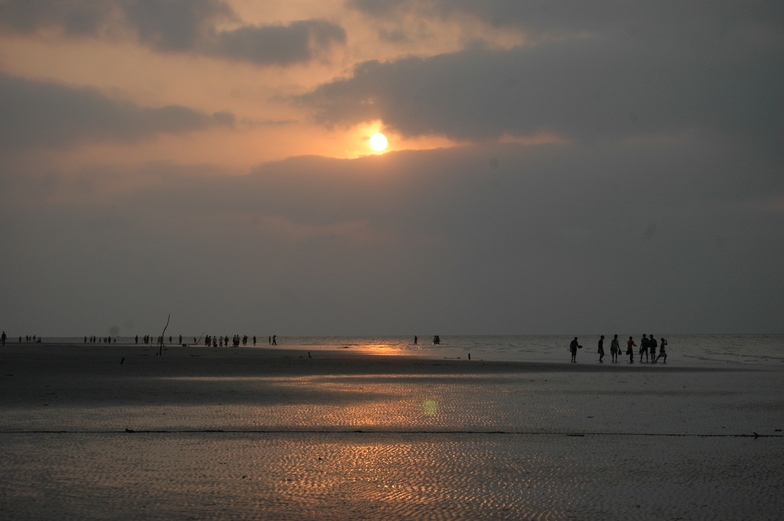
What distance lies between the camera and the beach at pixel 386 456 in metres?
7.98

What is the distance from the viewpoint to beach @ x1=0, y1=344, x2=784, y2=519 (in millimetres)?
7977

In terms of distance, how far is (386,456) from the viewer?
1112cm

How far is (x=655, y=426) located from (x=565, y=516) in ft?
27.7

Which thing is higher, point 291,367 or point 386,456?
point 386,456

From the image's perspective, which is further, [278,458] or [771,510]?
[278,458]

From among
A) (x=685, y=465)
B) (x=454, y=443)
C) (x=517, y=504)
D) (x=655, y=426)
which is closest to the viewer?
(x=517, y=504)

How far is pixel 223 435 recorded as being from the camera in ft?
43.5

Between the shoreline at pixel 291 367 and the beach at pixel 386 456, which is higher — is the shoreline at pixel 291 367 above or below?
below

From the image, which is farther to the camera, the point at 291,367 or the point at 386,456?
the point at 291,367

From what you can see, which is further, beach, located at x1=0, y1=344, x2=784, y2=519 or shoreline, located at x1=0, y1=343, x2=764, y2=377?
shoreline, located at x1=0, y1=343, x2=764, y2=377

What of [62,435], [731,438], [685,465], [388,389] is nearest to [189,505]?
[62,435]

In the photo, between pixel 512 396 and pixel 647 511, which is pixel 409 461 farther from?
pixel 512 396

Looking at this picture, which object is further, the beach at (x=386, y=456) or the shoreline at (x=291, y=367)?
the shoreline at (x=291, y=367)

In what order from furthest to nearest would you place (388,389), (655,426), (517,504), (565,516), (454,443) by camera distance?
(388,389) → (655,426) → (454,443) → (517,504) → (565,516)
